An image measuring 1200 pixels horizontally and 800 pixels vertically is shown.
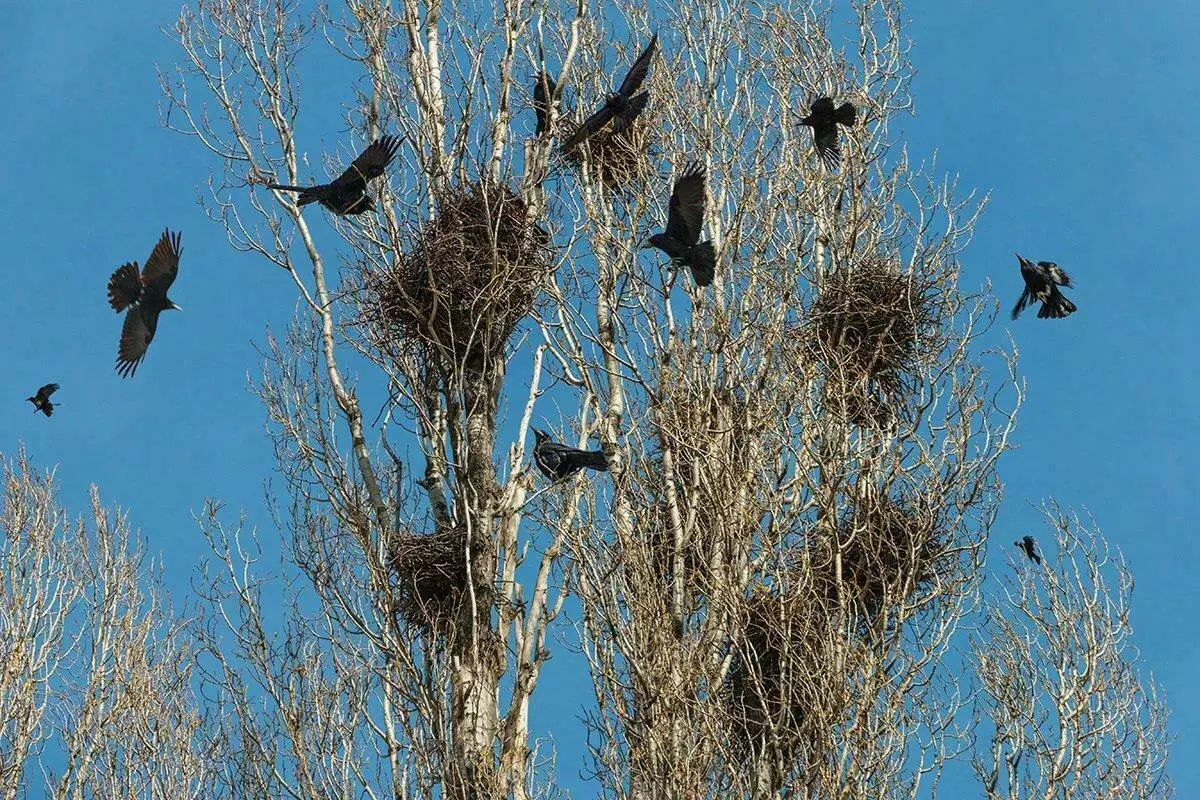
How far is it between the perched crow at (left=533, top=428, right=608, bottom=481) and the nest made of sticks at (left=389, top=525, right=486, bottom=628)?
0.61 m

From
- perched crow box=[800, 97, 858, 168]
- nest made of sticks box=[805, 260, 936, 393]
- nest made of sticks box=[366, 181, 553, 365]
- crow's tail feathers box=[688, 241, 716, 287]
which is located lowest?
nest made of sticks box=[366, 181, 553, 365]

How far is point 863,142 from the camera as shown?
11.5m

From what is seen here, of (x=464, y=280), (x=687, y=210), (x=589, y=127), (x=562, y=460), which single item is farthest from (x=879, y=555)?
(x=589, y=127)

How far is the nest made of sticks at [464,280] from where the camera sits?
8758mm

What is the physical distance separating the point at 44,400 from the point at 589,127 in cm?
403

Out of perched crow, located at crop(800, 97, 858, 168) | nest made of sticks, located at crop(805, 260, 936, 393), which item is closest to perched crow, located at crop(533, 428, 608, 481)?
nest made of sticks, located at crop(805, 260, 936, 393)

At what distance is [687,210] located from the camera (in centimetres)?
995

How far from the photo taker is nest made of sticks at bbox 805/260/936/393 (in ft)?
32.2

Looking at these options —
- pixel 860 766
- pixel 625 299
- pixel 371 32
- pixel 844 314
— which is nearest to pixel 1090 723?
pixel 860 766

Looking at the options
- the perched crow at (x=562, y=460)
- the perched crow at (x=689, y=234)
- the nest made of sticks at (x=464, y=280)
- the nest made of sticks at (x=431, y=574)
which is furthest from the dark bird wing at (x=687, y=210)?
the nest made of sticks at (x=431, y=574)

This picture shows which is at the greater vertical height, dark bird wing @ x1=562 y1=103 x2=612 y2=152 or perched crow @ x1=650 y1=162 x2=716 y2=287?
dark bird wing @ x1=562 y1=103 x2=612 y2=152

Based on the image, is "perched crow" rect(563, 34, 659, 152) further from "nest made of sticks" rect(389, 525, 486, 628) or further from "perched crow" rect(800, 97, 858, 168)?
"nest made of sticks" rect(389, 525, 486, 628)

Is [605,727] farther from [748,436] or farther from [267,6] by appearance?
[267,6]

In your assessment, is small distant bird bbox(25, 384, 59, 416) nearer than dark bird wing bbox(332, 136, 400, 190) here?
No
